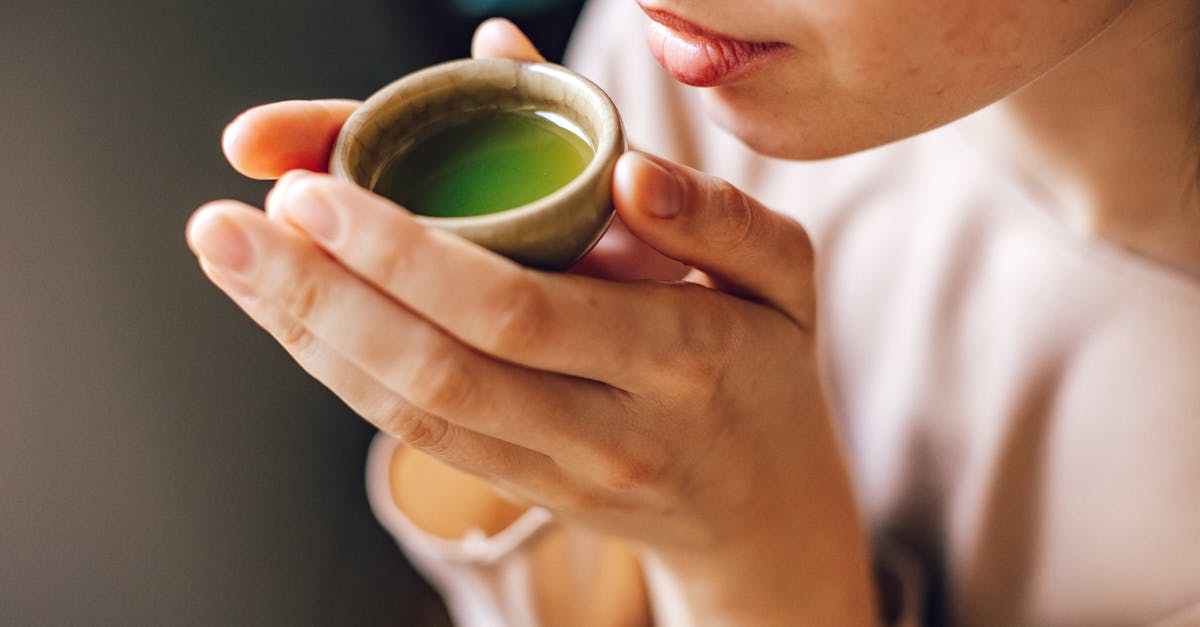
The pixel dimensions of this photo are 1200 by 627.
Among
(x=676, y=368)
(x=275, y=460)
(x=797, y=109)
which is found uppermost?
(x=797, y=109)

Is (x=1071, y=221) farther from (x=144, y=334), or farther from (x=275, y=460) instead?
(x=275, y=460)

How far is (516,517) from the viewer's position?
1.55 metres

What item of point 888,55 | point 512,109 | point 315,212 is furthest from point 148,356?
point 888,55

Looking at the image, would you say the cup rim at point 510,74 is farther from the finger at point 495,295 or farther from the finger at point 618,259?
the finger at point 618,259

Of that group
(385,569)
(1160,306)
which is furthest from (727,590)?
(385,569)

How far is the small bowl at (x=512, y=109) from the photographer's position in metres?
0.73

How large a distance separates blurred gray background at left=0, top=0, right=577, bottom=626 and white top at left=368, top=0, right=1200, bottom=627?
397mm

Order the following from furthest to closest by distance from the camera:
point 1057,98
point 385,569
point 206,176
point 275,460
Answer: point 385,569, point 275,460, point 206,176, point 1057,98

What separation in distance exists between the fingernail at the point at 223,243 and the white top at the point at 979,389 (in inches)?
27.5

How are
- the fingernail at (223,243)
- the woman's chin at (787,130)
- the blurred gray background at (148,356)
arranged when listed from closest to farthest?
1. the fingernail at (223,243)
2. the woman's chin at (787,130)
3. the blurred gray background at (148,356)

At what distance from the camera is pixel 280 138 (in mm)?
877

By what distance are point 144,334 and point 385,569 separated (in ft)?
3.13

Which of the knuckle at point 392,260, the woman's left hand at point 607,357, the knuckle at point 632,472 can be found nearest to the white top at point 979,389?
the woman's left hand at point 607,357

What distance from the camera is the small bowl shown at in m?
0.73
